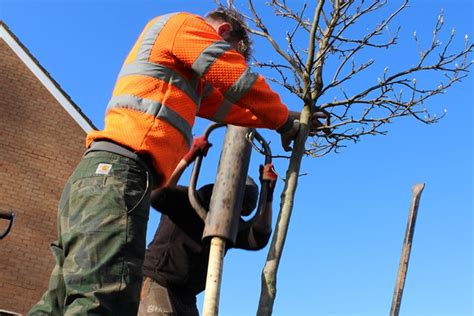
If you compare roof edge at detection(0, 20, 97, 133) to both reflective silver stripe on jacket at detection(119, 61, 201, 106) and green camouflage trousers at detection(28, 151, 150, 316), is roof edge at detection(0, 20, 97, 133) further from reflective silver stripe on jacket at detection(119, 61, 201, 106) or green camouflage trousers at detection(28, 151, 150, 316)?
green camouflage trousers at detection(28, 151, 150, 316)

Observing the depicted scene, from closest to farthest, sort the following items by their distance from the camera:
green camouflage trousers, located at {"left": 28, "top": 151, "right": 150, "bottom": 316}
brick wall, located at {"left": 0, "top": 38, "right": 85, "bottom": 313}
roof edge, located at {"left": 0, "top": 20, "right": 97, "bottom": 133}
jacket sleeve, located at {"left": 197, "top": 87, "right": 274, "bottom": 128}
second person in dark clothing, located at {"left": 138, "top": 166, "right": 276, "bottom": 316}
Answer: green camouflage trousers, located at {"left": 28, "top": 151, "right": 150, "bottom": 316}, jacket sleeve, located at {"left": 197, "top": 87, "right": 274, "bottom": 128}, second person in dark clothing, located at {"left": 138, "top": 166, "right": 276, "bottom": 316}, brick wall, located at {"left": 0, "top": 38, "right": 85, "bottom": 313}, roof edge, located at {"left": 0, "top": 20, "right": 97, "bottom": 133}

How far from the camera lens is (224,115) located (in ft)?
12.3

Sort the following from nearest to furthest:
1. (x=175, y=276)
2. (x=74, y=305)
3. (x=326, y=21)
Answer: (x=74, y=305) < (x=326, y=21) < (x=175, y=276)

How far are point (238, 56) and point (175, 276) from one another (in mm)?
1976

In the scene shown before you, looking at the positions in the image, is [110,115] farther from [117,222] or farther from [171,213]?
[171,213]

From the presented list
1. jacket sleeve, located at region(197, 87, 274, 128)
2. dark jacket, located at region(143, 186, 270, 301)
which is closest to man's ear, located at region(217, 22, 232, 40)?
jacket sleeve, located at region(197, 87, 274, 128)

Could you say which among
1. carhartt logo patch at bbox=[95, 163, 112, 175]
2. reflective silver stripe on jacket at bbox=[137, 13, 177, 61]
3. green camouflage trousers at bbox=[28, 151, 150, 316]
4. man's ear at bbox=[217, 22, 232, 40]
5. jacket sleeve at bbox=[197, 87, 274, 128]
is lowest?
green camouflage trousers at bbox=[28, 151, 150, 316]

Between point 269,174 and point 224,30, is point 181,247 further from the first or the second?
point 224,30

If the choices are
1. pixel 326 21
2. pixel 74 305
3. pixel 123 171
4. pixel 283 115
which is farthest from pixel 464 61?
pixel 74 305

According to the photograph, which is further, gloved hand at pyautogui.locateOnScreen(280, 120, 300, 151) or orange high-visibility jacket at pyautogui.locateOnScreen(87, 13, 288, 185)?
gloved hand at pyautogui.locateOnScreen(280, 120, 300, 151)

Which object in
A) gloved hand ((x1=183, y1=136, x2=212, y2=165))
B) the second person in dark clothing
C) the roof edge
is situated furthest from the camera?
the roof edge

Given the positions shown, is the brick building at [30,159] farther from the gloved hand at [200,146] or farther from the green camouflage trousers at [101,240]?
the green camouflage trousers at [101,240]

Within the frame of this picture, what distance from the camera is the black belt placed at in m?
3.05

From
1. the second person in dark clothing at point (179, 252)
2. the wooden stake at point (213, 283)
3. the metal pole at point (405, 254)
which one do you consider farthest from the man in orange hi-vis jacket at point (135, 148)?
the metal pole at point (405, 254)
